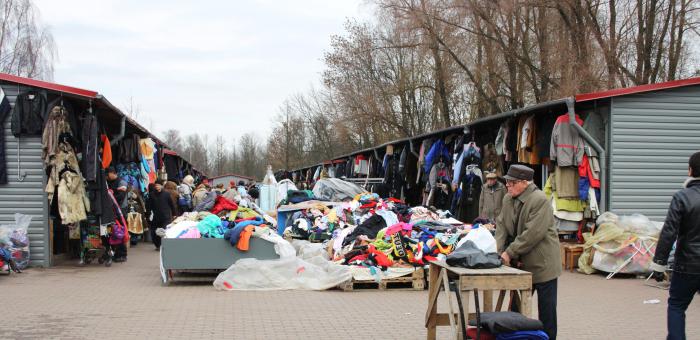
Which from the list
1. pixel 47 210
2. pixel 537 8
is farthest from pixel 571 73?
pixel 47 210

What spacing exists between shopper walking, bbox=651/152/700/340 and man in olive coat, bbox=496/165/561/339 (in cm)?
90

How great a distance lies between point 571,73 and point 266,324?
15.8 m

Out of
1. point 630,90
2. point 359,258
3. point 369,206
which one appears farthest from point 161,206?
point 630,90

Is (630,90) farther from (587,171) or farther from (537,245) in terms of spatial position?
(537,245)

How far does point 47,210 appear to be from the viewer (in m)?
12.7

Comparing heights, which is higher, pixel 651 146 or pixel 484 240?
pixel 651 146

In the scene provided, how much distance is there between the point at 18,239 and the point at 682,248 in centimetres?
1105

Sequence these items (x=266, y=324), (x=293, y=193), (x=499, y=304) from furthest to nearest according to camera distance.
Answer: (x=293, y=193) → (x=266, y=324) → (x=499, y=304)

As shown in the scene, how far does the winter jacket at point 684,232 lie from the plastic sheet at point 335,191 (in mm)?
10430

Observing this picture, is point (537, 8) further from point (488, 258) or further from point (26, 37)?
point (26, 37)

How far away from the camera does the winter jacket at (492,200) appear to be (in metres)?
12.7

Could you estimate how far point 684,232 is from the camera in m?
5.88

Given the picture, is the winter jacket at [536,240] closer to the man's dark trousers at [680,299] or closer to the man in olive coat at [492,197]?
the man's dark trousers at [680,299]

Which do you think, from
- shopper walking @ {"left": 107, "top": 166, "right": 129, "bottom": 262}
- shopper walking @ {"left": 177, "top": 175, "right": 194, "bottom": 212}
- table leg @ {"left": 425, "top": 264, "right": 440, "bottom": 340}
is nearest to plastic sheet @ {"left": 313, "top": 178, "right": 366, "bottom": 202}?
shopper walking @ {"left": 107, "top": 166, "right": 129, "bottom": 262}
